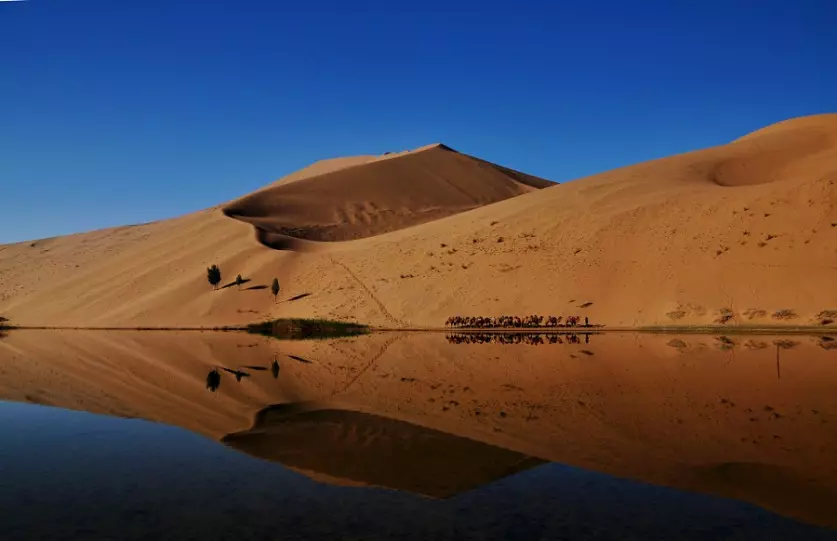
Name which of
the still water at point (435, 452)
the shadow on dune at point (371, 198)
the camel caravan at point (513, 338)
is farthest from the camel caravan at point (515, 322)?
the shadow on dune at point (371, 198)

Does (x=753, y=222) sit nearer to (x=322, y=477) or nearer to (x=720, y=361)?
(x=720, y=361)

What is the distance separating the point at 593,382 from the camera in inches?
682

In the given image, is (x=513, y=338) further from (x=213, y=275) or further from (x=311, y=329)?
(x=213, y=275)

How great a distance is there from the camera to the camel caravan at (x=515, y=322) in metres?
37.5

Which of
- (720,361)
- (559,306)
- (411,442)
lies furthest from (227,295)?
(411,442)

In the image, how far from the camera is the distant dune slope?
81.6 metres

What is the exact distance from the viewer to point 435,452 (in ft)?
35.7

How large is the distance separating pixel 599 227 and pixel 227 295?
28634mm

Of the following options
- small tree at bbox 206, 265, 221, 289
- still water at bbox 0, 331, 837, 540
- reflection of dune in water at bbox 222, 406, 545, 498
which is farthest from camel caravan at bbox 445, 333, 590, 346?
small tree at bbox 206, 265, 221, 289

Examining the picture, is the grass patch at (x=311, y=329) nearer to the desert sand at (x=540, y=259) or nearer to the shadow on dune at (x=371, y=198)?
the desert sand at (x=540, y=259)

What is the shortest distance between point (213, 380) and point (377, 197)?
72.1 metres

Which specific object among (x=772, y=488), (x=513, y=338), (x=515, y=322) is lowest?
(x=772, y=488)

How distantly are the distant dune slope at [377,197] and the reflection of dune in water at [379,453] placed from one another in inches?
2424

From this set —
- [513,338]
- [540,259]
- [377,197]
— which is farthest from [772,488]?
[377,197]
